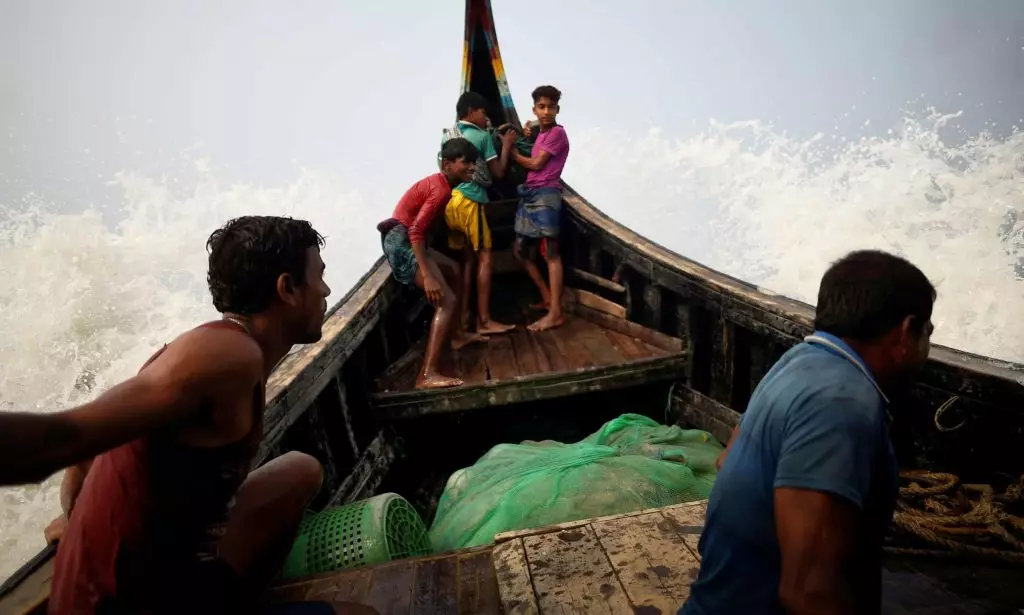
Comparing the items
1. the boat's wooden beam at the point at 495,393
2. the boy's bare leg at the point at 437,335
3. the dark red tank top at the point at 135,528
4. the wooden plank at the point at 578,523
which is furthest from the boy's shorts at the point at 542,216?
the dark red tank top at the point at 135,528

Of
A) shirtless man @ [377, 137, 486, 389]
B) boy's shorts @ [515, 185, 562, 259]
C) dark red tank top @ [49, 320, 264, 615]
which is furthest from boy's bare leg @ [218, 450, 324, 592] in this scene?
boy's shorts @ [515, 185, 562, 259]

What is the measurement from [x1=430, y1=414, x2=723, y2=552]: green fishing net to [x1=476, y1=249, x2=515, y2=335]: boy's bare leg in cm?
182

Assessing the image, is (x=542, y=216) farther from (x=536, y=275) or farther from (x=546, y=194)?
(x=536, y=275)

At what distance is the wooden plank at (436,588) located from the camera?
5.74 ft

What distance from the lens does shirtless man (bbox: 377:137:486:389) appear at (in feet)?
12.3

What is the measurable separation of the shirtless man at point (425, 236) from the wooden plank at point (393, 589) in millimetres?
1711

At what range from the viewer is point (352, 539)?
2033 mm

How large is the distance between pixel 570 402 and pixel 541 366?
1.14ft

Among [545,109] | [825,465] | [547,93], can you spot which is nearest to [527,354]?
[545,109]

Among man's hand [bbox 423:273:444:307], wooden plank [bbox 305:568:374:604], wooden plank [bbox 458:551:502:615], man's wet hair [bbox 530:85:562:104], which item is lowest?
wooden plank [bbox 458:551:502:615]

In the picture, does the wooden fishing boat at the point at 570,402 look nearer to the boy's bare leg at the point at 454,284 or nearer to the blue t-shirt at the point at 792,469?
the boy's bare leg at the point at 454,284

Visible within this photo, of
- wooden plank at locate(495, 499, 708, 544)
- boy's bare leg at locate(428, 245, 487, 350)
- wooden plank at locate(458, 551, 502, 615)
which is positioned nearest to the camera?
wooden plank at locate(458, 551, 502, 615)

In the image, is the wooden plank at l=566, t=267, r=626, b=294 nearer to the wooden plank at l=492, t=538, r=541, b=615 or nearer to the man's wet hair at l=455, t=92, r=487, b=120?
the man's wet hair at l=455, t=92, r=487, b=120

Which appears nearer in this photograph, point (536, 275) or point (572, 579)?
point (572, 579)
